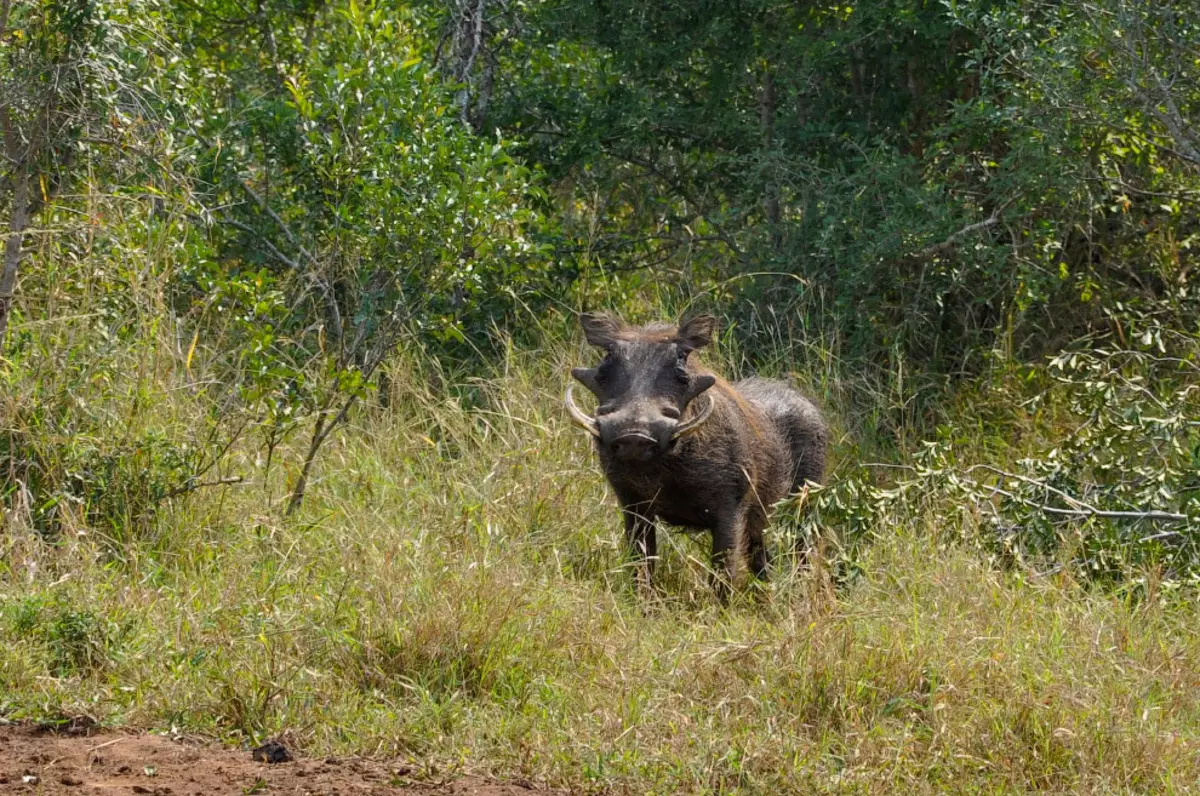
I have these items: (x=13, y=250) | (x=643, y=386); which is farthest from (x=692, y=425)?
(x=13, y=250)

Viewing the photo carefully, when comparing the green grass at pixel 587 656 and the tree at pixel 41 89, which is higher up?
the tree at pixel 41 89

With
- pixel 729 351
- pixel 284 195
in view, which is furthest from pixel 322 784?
pixel 284 195

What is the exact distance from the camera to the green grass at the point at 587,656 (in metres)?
3.86

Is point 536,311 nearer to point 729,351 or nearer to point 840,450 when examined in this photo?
point 729,351

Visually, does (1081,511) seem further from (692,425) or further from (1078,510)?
(692,425)

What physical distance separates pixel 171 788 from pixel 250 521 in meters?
2.08

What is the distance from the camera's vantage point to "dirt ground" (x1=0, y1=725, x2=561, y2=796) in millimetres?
3688

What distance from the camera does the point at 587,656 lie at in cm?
454

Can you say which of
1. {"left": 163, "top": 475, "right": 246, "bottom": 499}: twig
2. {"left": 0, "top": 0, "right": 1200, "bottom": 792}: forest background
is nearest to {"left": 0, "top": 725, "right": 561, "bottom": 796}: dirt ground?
{"left": 0, "top": 0, "right": 1200, "bottom": 792}: forest background

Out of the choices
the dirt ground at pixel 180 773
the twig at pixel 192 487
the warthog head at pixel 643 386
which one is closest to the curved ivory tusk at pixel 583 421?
the warthog head at pixel 643 386

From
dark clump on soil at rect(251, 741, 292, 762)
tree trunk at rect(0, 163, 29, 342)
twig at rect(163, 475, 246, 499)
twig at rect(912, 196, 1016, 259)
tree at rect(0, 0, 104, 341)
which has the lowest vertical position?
dark clump on soil at rect(251, 741, 292, 762)

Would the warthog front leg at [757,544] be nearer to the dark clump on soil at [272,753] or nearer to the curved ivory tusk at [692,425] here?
the curved ivory tusk at [692,425]

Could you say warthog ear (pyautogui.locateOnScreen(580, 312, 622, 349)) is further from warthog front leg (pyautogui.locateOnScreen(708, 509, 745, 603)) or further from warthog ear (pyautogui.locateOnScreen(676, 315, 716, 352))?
warthog front leg (pyautogui.locateOnScreen(708, 509, 745, 603))

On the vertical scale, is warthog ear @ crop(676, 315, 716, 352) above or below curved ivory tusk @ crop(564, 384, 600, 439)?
above
